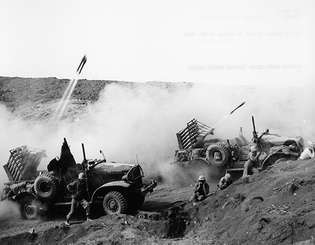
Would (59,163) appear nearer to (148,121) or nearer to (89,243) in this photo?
(89,243)

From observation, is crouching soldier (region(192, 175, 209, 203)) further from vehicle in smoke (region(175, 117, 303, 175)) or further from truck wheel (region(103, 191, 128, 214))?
vehicle in smoke (region(175, 117, 303, 175))

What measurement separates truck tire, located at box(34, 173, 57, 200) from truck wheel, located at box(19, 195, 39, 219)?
554 mm

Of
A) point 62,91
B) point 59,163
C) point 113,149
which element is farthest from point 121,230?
point 62,91

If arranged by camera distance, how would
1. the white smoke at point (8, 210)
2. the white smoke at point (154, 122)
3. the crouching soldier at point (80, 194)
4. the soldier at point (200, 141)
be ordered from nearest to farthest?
the crouching soldier at point (80, 194) → the white smoke at point (8, 210) → the soldier at point (200, 141) → the white smoke at point (154, 122)

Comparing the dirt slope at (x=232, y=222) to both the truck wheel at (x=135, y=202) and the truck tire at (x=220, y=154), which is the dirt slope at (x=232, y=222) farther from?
the truck tire at (x=220, y=154)

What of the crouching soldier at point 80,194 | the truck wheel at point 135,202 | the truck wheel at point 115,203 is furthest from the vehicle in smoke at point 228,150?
the crouching soldier at point 80,194

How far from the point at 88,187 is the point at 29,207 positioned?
2.28 meters

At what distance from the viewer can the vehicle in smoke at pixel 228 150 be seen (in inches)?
677

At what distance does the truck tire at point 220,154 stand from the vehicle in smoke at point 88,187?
3.76m

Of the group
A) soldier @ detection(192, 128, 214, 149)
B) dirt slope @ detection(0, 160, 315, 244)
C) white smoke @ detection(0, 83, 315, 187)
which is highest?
white smoke @ detection(0, 83, 315, 187)

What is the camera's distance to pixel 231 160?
60.6 feet

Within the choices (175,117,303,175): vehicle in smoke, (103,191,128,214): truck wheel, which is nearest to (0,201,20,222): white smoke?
(103,191,128,214): truck wheel

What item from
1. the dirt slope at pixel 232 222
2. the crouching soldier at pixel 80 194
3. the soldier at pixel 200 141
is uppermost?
the soldier at pixel 200 141

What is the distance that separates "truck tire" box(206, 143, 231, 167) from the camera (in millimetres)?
18344
